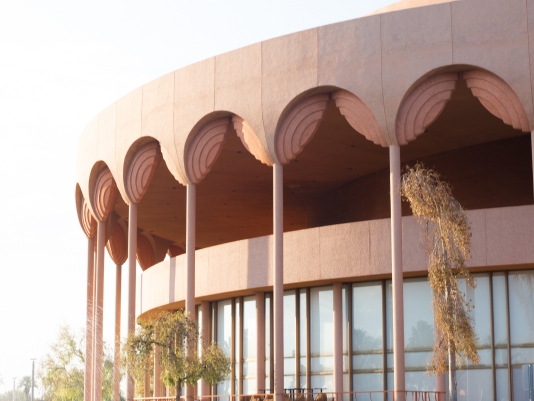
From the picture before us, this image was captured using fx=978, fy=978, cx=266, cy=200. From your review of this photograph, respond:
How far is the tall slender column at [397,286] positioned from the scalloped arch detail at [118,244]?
21.7 metres

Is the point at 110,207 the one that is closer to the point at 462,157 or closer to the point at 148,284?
the point at 148,284

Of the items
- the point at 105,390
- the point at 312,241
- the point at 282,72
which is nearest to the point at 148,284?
the point at 312,241

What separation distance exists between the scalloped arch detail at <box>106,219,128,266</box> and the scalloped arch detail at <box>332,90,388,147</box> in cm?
2028

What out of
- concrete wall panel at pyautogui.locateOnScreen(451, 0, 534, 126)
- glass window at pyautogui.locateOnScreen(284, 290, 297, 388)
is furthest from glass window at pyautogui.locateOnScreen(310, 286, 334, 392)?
concrete wall panel at pyautogui.locateOnScreen(451, 0, 534, 126)

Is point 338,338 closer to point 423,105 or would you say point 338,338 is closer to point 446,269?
point 423,105

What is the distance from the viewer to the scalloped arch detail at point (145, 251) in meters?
50.0

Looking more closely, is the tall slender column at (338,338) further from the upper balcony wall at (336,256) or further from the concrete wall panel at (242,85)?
the concrete wall panel at (242,85)

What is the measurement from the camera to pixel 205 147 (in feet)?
102

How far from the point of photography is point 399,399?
25.6 m

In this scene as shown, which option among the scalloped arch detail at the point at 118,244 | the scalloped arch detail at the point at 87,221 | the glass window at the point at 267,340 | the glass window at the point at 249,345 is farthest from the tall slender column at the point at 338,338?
the scalloped arch detail at the point at 118,244

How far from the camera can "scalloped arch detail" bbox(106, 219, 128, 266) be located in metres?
46.0

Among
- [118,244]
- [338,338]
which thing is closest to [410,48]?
[338,338]

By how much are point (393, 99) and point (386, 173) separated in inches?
381

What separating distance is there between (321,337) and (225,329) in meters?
5.24
